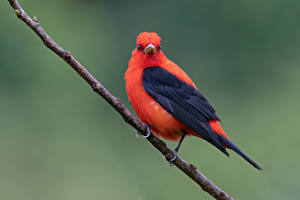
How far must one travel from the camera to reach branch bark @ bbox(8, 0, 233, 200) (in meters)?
3.47

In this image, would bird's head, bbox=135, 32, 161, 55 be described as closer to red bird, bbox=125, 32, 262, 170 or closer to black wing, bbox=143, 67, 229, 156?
red bird, bbox=125, 32, 262, 170

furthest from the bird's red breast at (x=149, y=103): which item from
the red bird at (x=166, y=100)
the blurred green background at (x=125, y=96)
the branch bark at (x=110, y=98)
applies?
the blurred green background at (x=125, y=96)

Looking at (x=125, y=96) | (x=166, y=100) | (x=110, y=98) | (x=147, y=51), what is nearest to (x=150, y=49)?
(x=147, y=51)

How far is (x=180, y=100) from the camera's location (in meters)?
5.05

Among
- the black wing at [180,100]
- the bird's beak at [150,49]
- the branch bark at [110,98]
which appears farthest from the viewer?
the bird's beak at [150,49]

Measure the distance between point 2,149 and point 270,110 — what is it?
5.81 m

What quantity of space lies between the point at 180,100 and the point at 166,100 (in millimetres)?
190

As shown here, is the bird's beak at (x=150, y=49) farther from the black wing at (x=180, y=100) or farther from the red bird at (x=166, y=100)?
the black wing at (x=180, y=100)

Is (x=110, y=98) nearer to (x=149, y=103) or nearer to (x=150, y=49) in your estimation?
(x=149, y=103)

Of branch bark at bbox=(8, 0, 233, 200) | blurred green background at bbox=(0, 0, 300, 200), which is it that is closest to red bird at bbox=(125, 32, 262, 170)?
branch bark at bbox=(8, 0, 233, 200)

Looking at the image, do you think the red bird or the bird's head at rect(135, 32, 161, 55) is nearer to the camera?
the red bird

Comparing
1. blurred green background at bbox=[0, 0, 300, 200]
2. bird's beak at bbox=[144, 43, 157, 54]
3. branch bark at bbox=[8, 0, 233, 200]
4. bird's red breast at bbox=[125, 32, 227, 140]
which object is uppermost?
blurred green background at bbox=[0, 0, 300, 200]

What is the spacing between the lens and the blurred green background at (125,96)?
858 centimetres

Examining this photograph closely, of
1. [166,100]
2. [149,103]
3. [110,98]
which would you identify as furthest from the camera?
[166,100]
